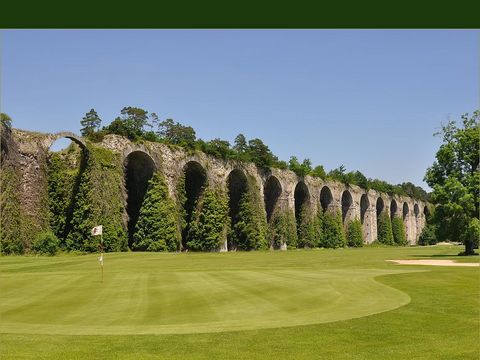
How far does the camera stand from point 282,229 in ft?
225

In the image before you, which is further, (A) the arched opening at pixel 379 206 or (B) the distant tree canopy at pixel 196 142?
(A) the arched opening at pixel 379 206

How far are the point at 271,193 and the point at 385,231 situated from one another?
124ft

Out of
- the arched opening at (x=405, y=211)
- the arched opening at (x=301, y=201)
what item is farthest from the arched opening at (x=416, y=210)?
the arched opening at (x=301, y=201)

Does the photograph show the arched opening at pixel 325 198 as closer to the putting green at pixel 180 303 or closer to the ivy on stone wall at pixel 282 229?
the ivy on stone wall at pixel 282 229

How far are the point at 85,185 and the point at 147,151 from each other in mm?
7908

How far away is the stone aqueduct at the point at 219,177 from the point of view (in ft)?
143

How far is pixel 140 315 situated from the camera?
12672mm

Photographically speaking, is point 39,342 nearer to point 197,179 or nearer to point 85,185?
point 85,185

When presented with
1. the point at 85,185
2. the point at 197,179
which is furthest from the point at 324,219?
the point at 85,185

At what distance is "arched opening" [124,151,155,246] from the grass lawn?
3231 cm

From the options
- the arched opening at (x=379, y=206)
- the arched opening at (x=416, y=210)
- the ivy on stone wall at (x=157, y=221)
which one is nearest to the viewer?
the ivy on stone wall at (x=157, y=221)

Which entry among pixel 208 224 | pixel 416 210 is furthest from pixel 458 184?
pixel 416 210

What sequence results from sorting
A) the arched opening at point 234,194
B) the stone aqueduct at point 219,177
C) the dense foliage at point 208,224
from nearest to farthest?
the stone aqueduct at point 219,177 → the dense foliage at point 208,224 → the arched opening at point 234,194

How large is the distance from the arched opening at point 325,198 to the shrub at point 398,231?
27444 millimetres
